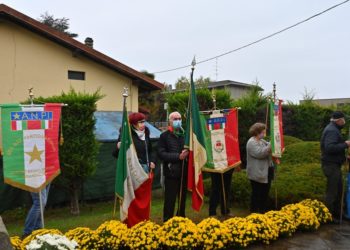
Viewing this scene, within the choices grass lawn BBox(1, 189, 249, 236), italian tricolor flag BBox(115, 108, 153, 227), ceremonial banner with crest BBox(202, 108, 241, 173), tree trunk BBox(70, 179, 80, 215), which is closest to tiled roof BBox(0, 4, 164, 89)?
grass lawn BBox(1, 189, 249, 236)

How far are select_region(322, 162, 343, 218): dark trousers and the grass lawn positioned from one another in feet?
5.29

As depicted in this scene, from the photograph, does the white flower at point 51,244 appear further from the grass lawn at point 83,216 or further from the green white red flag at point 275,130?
the green white red flag at point 275,130

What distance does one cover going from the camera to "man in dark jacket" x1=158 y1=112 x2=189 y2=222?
21.5ft

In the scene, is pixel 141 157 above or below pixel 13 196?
above

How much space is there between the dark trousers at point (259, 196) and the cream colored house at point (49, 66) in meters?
8.32

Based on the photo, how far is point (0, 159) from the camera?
8.56 metres

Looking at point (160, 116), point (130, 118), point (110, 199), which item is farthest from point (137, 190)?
point (160, 116)

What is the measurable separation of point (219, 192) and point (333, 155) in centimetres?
214

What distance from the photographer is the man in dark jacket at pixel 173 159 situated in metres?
6.54

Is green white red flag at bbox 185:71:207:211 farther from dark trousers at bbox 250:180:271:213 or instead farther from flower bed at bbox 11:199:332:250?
dark trousers at bbox 250:180:271:213

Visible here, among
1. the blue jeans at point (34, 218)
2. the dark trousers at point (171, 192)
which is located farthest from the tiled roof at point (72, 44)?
the dark trousers at point (171, 192)

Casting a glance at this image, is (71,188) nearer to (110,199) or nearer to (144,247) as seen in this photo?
(110,199)

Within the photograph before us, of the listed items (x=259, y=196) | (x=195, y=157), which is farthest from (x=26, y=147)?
(x=259, y=196)

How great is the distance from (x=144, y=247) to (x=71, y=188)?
413cm
